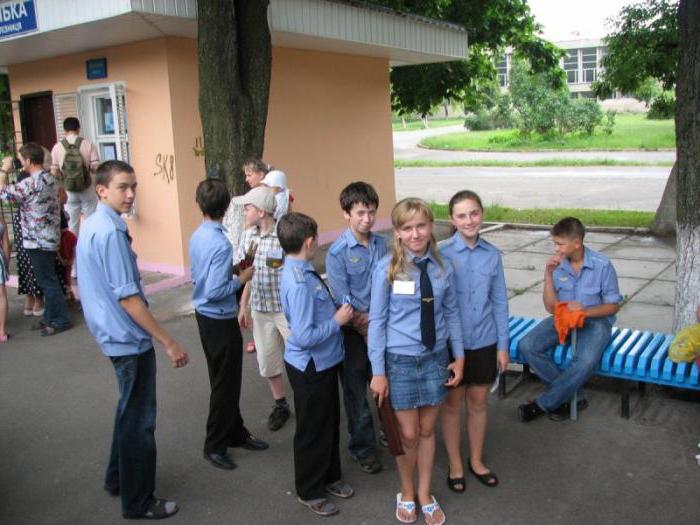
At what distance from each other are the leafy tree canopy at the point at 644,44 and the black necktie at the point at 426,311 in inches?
346

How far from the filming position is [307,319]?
338cm

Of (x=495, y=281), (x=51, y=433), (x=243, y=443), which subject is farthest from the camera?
(x=51, y=433)

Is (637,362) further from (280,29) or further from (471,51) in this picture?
(471,51)

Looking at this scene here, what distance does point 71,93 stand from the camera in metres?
9.88

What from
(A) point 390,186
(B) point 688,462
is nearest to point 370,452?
(B) point 688,462

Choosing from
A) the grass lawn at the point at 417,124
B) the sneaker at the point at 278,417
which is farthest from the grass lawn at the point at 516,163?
the grass lawn at the point at 417,124

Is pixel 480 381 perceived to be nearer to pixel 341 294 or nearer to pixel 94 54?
pixel 341 294

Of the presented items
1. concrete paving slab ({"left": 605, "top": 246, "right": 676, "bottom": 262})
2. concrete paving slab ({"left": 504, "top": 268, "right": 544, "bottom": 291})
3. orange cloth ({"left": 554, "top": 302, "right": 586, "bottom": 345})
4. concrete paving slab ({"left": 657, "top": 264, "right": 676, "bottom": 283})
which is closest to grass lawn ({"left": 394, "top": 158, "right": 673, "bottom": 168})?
concrete paving slab ({"left": 605, "top": 246, "right": 676, "bottom": 262})

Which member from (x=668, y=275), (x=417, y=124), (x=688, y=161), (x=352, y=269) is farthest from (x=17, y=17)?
(x=417, y=124)

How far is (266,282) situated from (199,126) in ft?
17.2

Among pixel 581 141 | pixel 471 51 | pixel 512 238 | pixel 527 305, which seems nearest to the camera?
pixel 527 305

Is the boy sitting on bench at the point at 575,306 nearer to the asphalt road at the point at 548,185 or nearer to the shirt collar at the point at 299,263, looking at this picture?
the shirt collar at the point at 299,263

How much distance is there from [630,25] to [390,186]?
4681 millimetres

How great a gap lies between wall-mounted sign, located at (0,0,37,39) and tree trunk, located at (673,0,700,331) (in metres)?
6.84
